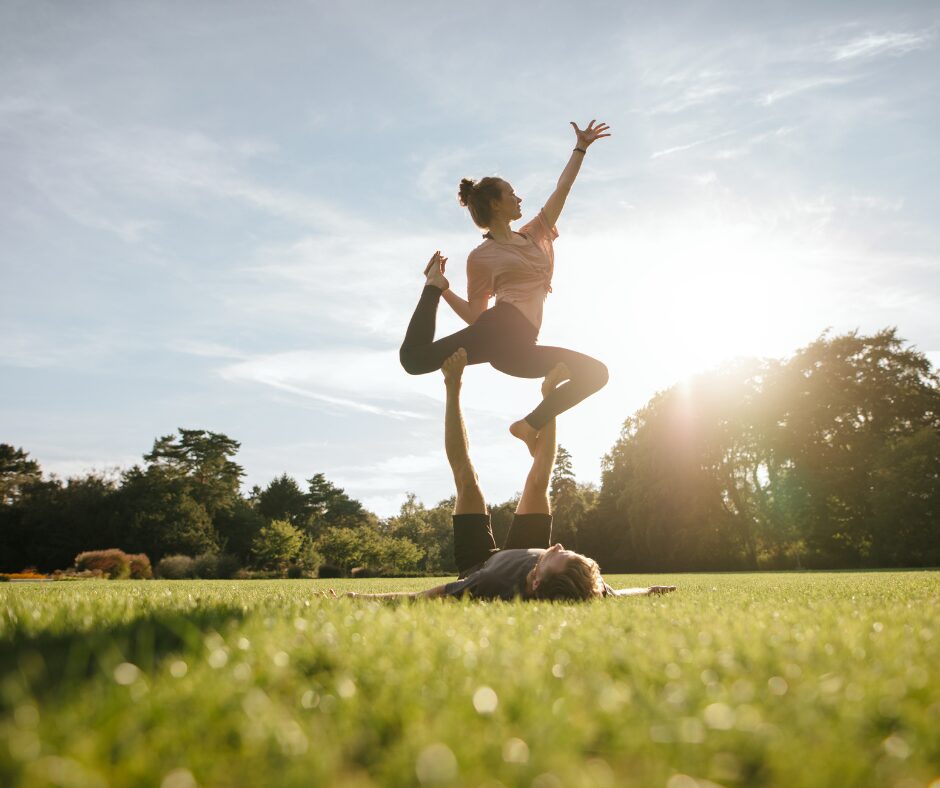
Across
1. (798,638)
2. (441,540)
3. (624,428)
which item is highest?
(624,428)

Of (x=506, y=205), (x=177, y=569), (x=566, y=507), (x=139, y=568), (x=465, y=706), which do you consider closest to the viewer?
(x=465, y=706)

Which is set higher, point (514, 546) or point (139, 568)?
point (514, 546)

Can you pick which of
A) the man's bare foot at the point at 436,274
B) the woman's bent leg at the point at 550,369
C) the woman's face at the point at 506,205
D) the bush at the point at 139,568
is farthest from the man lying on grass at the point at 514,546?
the bush at the point at 139,568

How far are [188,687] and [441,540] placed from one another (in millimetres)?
58811

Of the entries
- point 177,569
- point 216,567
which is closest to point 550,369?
point 177,569

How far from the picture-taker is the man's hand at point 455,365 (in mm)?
4945

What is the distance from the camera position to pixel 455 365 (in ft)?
16.2

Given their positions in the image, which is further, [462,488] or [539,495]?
[539,495]

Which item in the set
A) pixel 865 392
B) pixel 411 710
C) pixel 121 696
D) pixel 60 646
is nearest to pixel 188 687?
pixel 121 696

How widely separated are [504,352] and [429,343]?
2.07 feet

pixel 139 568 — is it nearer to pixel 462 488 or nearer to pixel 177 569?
pixel 177 569

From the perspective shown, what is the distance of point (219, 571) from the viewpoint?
31344 mm

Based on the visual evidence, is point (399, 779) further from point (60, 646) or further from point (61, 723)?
point (60, 646)

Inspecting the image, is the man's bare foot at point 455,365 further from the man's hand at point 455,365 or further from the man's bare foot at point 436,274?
the man's bare foot at point 436,274
